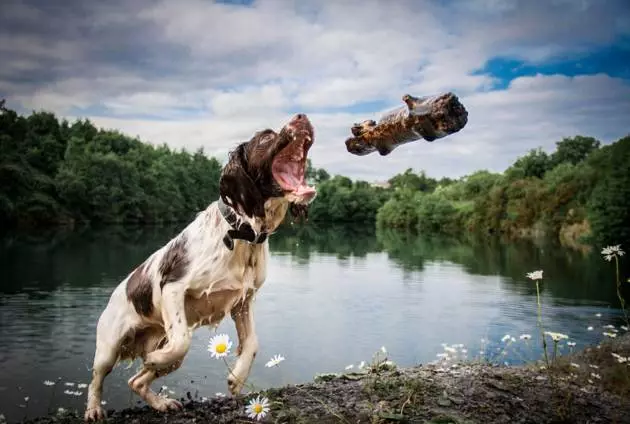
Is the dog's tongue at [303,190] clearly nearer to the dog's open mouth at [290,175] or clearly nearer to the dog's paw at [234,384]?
the dog's open mouth at [290,175]

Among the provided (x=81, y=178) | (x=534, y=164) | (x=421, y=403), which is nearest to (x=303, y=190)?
(x=421, y=403)

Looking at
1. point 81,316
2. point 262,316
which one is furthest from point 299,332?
point 81,316

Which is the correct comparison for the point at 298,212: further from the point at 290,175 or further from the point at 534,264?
the point at 534,264

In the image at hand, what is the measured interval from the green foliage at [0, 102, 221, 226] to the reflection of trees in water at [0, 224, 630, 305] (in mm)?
6066

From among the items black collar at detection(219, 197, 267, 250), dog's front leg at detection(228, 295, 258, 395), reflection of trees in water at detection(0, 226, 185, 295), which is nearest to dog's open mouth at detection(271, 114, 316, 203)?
black collar at detection(219, 197, 267, 250)

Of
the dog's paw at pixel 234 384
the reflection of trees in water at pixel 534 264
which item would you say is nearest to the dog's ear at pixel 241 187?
the dog's paw at pixel 234 384

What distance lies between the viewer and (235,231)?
4594mm

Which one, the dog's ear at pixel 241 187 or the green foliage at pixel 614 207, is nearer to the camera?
the dog's ear at pixel 241 187

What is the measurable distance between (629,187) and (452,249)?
18879 mm

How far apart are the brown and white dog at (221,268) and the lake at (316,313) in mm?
1630

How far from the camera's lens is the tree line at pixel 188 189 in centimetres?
5459

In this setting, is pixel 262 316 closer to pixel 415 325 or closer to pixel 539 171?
pixel 415 325

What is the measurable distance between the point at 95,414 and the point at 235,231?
228cm

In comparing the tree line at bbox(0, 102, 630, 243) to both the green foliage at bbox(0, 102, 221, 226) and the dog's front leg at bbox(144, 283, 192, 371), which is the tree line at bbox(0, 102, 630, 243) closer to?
the green foliage at bbox(0, 102, 221, 226)
